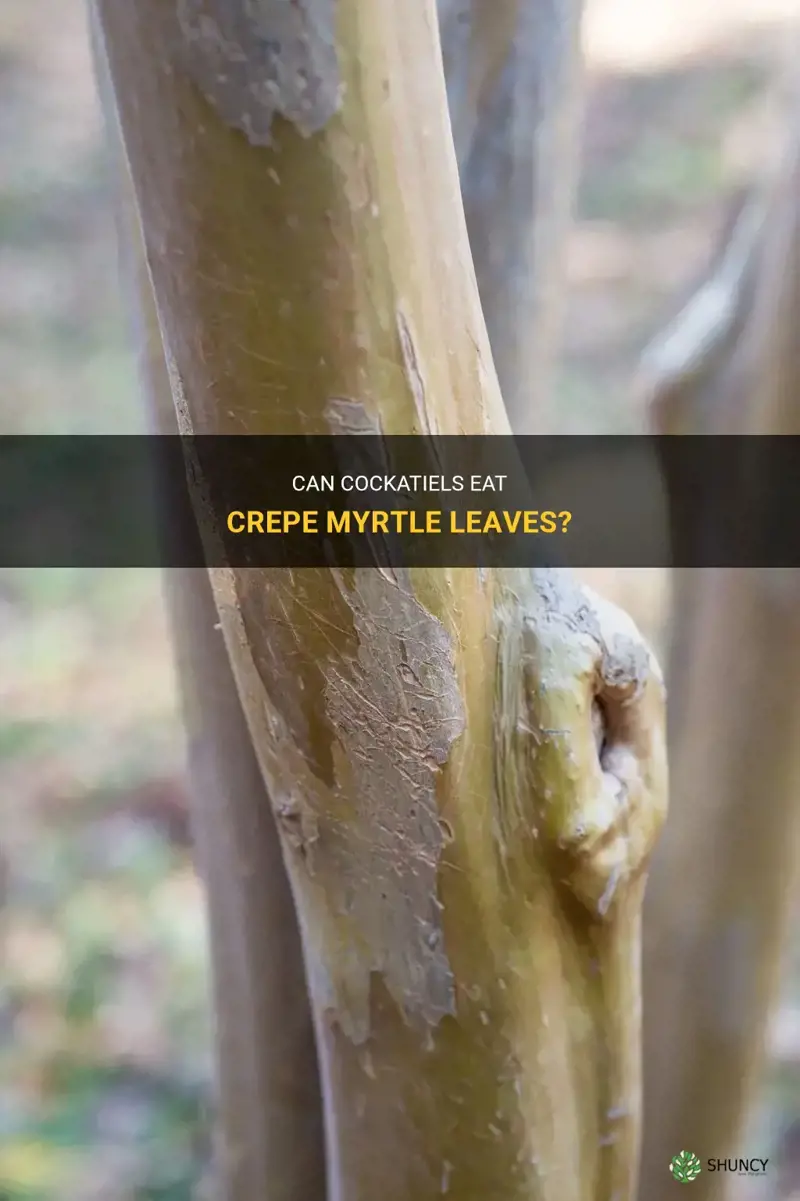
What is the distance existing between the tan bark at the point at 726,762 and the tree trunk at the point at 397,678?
0.35 feet

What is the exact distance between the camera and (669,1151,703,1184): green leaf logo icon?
43 centimetres

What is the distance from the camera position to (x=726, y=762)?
40 cm

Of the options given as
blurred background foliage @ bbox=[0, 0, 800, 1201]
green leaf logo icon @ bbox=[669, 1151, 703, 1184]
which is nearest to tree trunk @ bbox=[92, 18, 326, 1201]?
blurred background foliage @ bbox=[0, 0, 800, 1201]

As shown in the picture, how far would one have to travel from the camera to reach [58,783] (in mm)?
503

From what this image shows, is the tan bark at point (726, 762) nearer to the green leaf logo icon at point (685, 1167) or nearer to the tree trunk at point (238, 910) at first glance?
the green leaf logo icon at point (685, 1167)

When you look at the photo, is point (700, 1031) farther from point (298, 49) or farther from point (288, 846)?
point (298, 49)

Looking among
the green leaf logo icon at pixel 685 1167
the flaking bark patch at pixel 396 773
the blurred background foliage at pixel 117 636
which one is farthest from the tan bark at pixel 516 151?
the green leaf logo icon at pixel 685 1167

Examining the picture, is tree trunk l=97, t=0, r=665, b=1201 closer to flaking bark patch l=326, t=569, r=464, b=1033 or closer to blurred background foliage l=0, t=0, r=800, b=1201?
flaking bark patch l=326, t=569, r=464, b=1033

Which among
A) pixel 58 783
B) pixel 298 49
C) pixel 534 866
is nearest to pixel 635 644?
pixel 534 866

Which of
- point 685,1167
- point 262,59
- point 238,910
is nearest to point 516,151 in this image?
point 262,59

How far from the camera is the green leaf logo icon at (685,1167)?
431 mm

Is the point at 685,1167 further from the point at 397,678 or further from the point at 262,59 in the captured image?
the point at 262,59

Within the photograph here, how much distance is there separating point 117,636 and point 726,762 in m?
0.28

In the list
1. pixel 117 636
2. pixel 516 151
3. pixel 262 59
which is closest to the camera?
pixel 262 59
